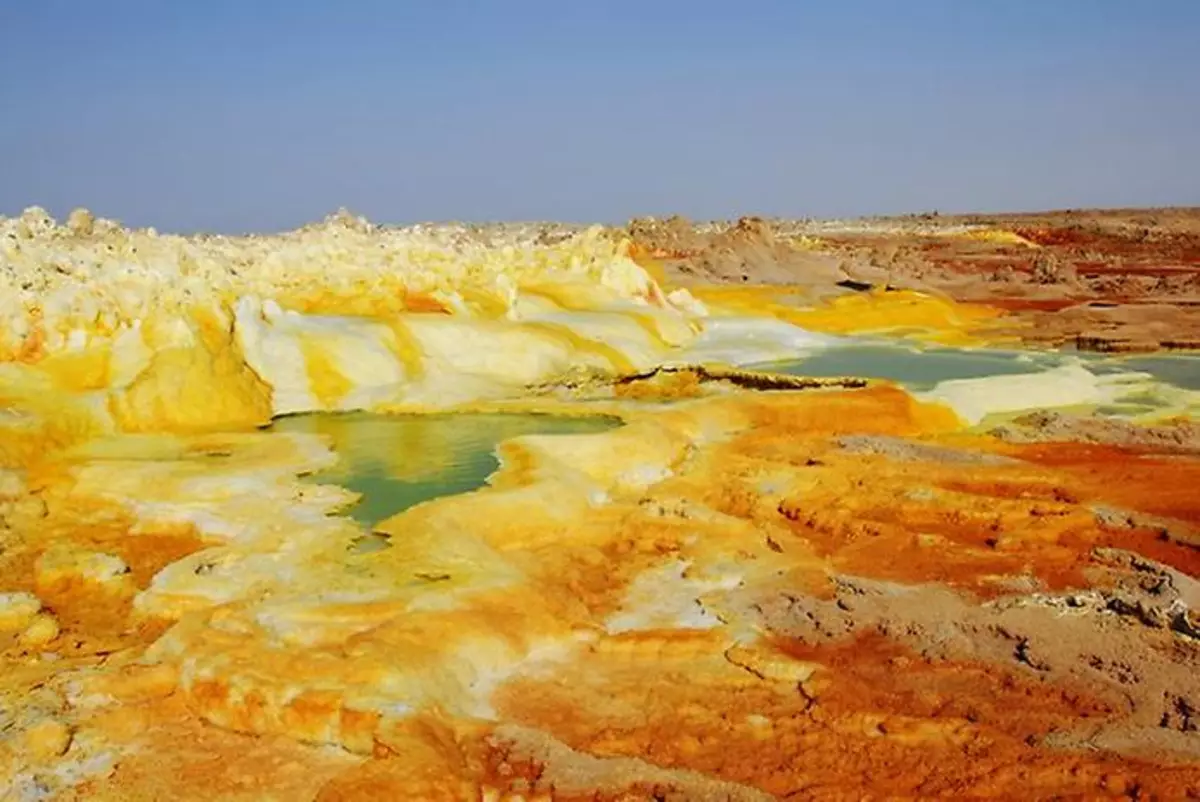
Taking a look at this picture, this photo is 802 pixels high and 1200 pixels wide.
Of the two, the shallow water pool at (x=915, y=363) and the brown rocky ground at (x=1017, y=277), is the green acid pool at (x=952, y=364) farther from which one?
the brown rocky ground at (x=1017, y=277)

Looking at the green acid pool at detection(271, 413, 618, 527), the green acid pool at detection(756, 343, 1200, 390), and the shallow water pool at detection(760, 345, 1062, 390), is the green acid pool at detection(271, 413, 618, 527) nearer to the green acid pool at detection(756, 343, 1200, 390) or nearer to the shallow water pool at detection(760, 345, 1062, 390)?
the shallow water pool at detection(760, 345, 1062, 390)

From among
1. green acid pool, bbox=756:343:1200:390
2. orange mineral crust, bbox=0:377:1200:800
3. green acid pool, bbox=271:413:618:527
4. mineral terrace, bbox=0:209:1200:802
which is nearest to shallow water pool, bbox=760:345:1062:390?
green acid pool, bbox=756:343:1200:390

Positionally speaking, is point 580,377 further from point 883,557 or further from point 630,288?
point 883,557

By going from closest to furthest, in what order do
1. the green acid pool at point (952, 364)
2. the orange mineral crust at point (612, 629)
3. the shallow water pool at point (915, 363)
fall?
the orange mineral crust at point (612, 629), the green acid pool at point (952, 364), the shallow water pool at point (915, 363)

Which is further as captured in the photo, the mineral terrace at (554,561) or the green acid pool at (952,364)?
the green acid pool at (952,364)

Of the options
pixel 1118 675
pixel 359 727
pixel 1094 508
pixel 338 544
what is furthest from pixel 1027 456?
pixel 359 727

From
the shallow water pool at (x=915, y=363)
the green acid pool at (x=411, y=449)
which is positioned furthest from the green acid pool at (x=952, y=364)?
the green acid pool at (x=411, y=449)

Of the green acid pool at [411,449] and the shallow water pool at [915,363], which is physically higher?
the shallow water pool at [915,363]
